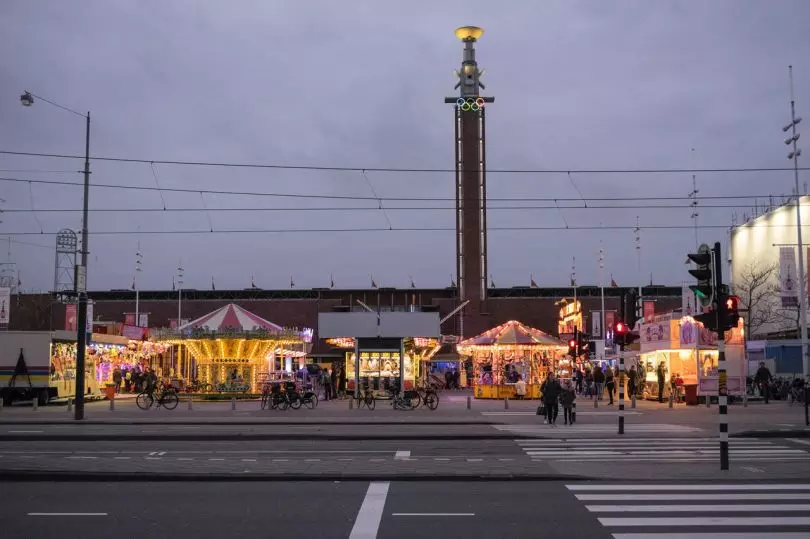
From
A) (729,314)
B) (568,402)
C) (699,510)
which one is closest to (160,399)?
(568,402)

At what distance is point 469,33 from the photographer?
76.4 m

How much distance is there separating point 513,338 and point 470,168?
30112mm

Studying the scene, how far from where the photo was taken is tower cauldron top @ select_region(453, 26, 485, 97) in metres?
75.5

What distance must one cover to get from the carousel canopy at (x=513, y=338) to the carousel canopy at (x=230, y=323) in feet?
34.9

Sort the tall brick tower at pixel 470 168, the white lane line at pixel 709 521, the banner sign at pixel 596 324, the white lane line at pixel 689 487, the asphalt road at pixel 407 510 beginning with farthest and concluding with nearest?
1. the tall brick tower at pixel 470 168
2. the banner sign at pixel 596 324
3. the white lane line at pixel 689 487
4. the white lane line at pixel 709 521
5. the asphalt road at pixel 407 510

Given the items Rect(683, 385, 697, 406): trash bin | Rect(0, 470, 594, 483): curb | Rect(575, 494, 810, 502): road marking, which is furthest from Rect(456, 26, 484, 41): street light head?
Rect(575, 494, 810, 502): road marking

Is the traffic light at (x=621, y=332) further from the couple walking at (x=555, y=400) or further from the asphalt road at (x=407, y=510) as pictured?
the asphalt road at (x=407, y=510)

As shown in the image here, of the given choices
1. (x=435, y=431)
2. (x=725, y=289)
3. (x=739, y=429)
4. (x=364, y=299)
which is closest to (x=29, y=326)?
(x=364, y=299)

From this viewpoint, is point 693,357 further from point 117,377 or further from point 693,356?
point 117,377

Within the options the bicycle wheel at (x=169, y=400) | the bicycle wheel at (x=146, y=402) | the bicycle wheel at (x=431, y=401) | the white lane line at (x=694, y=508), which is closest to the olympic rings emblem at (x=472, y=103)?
the bicycle wheel at (x=431, y=401)

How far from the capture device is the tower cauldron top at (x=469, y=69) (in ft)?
248

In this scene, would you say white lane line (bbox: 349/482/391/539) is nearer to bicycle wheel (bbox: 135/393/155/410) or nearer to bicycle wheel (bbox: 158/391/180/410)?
bicycle wheel (bbox: 158/391/180/410)

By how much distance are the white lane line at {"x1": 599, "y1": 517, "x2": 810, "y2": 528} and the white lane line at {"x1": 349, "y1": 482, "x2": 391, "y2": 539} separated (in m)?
2.87

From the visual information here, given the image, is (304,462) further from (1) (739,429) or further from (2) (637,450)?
(1) (739,429)
